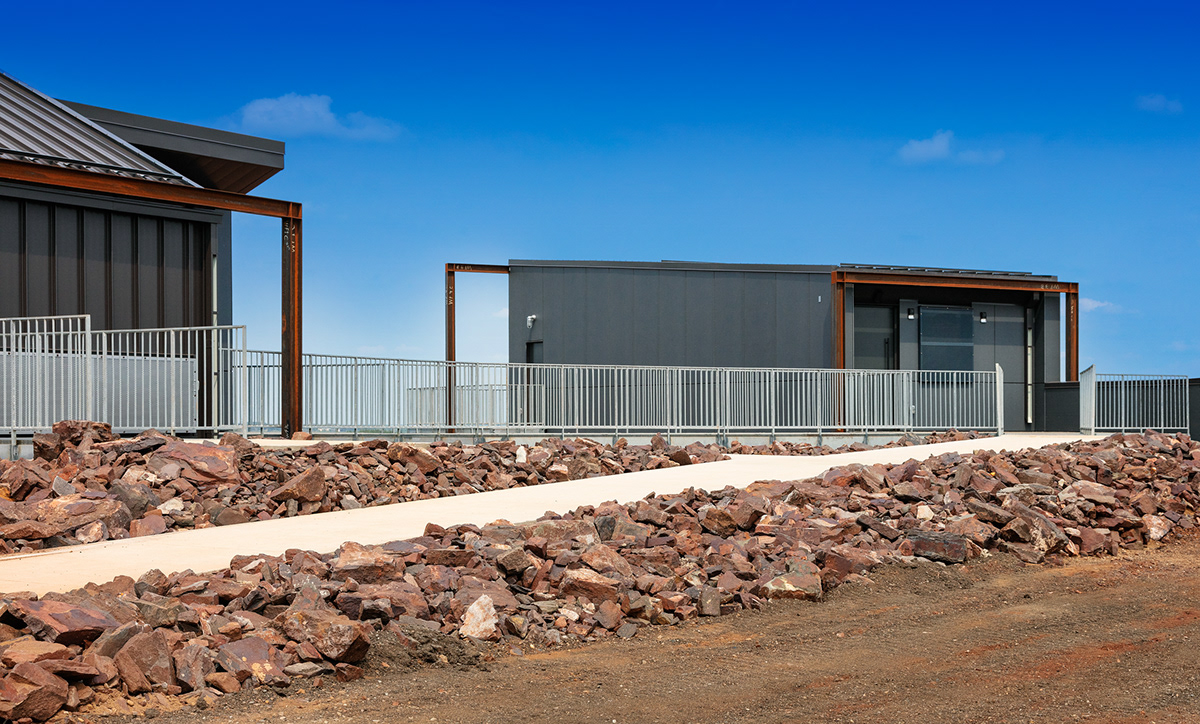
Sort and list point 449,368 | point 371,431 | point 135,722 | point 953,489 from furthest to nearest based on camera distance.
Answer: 1. point 449,368
2. point 371,431
3. point 953,489
4. point 135,722

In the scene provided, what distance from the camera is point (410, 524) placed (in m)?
9.52

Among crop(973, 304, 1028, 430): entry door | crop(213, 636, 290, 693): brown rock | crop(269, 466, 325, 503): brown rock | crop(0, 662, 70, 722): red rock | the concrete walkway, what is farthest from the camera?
crop(973, 304, 1028, 430): entry door

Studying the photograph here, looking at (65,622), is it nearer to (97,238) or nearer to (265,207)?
(265,207)

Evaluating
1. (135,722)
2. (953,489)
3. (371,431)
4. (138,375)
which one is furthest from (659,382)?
(135,722)

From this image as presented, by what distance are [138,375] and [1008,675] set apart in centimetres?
1397

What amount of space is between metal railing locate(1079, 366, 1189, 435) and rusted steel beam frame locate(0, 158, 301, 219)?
65.8 feet

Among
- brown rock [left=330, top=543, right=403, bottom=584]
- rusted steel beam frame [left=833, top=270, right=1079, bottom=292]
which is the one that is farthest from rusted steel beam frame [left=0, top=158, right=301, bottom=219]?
rusted steel beam frame [left=833, top=270, right=1079, bottom=292]

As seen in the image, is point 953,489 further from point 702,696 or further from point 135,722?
point 135,722

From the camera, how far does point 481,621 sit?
242 inches

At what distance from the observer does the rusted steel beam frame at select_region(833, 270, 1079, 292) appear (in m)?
25.6

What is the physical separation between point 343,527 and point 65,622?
13.8ft

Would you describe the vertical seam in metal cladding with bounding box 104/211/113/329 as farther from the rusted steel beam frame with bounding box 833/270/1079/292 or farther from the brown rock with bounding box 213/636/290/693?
the rusted steel beam frame with bounding box 833/270/1079/292

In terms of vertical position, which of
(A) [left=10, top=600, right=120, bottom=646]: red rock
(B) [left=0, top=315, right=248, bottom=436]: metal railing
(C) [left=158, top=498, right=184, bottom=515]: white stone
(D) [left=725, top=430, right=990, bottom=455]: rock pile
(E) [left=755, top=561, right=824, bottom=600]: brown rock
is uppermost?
(B) [left=0, top=315, right=248, bottom=436]: metal railing

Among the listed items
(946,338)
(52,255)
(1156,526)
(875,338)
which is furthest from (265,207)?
(946,338)
